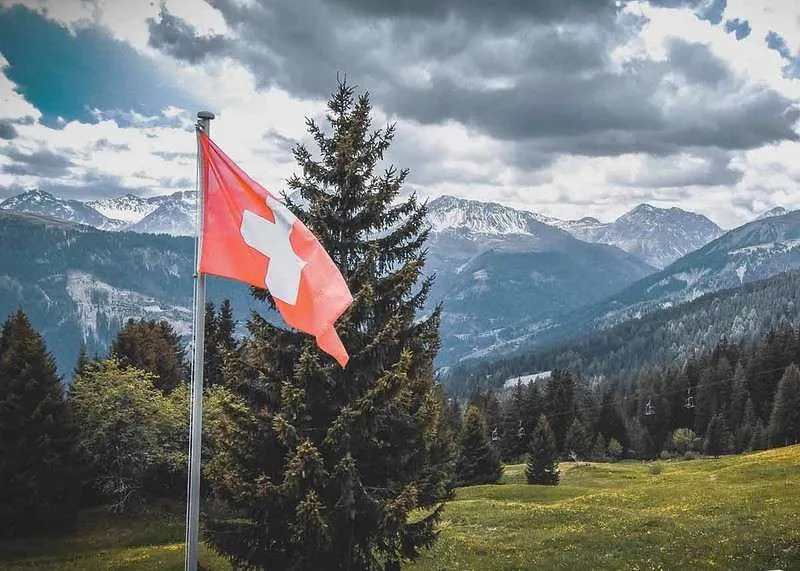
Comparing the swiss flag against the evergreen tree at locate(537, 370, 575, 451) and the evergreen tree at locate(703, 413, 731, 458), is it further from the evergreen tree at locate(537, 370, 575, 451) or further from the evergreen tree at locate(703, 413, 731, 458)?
the evergreen tree at locate(703, 413, 731, 458)

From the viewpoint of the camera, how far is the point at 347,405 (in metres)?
16.9

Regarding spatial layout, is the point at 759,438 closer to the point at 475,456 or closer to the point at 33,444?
the point at 475,456

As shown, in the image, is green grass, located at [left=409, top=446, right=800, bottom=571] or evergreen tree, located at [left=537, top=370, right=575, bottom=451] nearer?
green grass, located at [left=409, top=446, right=800, bottom=571]

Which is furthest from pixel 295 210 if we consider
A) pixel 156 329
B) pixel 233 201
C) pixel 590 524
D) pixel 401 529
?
pixel 156 329

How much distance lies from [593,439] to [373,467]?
116m

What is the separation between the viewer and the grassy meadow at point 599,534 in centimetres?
2347

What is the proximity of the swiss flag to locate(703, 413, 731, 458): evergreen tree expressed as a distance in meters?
115

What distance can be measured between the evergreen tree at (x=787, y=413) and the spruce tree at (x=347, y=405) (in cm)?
9571

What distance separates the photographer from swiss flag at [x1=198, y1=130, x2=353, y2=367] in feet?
39.5

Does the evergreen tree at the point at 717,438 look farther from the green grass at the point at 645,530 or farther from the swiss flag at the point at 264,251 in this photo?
the swiss flag at the point at 264,251

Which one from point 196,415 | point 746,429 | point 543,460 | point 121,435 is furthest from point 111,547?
point 746,429

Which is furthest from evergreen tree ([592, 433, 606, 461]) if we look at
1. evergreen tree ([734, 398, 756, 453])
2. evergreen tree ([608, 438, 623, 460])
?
evergreen tree ([734, 398, 756, 453])

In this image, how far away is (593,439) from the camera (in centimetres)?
12450

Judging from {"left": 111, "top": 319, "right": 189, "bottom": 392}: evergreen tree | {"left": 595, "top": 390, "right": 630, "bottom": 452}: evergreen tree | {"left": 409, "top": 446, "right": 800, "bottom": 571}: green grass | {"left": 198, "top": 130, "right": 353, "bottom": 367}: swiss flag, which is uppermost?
{"left": 111, "top": 319, "right": 189, "bottom": 392}: evergreen tree
